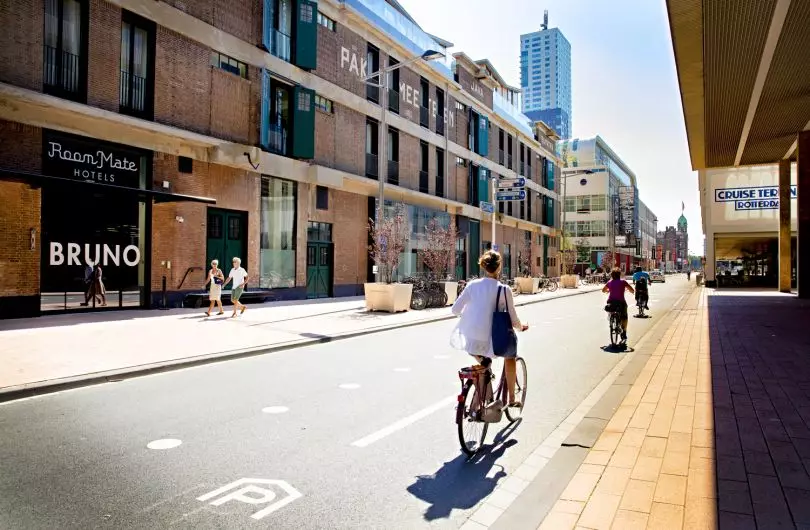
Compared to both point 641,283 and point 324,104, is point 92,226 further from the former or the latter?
point 641,283

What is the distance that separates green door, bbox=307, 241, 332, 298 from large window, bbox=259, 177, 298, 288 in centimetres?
125

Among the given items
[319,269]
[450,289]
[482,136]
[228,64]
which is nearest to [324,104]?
[228,64]

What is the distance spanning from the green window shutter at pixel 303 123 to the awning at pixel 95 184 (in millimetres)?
6084

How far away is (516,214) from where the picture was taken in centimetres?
4822

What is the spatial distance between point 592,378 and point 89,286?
46.2ft

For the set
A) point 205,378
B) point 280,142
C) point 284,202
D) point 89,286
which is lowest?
point 205,378

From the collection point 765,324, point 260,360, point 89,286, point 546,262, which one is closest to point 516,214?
point 546,262

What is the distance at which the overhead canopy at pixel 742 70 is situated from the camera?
1205 cm

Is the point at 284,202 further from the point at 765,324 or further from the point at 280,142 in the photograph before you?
the point at 765,324

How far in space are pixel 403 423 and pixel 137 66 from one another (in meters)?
16.5

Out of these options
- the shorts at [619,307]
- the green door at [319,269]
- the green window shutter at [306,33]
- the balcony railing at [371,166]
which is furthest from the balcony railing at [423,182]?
the shorts at [619,307]

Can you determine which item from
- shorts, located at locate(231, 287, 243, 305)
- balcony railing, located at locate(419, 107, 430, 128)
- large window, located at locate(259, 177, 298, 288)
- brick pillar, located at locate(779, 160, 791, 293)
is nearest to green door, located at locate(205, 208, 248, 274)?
large window, located at locate(259, 177, 298, 288)

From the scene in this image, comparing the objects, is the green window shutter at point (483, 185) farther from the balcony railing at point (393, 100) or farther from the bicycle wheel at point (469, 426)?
the bicycle wheel at point (469, 426)

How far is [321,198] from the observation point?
24.3 m
